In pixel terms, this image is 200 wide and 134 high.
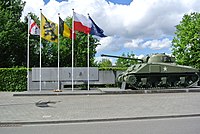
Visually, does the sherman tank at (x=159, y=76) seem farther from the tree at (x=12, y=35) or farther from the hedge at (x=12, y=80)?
the tree at (x=12, y=35)

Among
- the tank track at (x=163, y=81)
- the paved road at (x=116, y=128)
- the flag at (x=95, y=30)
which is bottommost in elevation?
the paved road at (x=116, y=128)

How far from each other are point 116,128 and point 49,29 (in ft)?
58.2

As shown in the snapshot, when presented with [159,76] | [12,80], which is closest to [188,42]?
[159,76]

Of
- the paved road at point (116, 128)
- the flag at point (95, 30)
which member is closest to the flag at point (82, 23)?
the flag at point (95, 30)

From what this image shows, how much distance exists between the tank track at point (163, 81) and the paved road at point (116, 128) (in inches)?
603

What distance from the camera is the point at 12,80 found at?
30344 mm

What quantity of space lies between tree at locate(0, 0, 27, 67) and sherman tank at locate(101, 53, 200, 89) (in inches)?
827

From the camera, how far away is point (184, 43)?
4572 cm

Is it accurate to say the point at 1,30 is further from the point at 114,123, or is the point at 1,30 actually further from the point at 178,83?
the point at 114,123

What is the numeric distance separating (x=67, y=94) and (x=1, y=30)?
2276cm

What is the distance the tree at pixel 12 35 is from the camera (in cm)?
4381

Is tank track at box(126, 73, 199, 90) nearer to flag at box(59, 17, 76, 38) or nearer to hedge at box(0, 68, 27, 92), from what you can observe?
flag at box(59, 17, 76, 38)

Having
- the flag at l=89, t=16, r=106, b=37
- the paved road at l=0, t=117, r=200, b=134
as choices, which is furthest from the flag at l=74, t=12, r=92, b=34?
the paved road at l=0, t=117, r=200, b=134

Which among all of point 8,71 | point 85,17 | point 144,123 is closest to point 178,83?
point 85,17
